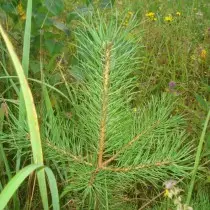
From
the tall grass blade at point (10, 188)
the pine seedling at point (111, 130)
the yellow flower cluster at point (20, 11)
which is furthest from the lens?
the yellow flower cluster at point (20, 11)

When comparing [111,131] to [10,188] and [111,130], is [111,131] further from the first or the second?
[10,188]

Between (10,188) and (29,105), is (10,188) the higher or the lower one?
the lower one

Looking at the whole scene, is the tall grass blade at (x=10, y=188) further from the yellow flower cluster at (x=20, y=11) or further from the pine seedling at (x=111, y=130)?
the yellow flower cluster at (x=20, y=11)

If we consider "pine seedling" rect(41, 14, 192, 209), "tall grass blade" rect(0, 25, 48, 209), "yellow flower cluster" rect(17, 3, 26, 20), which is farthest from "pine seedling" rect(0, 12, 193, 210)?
"yellow flower cluster" rect(17, 3, 26, 20)

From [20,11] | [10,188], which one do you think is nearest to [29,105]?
[10,188]

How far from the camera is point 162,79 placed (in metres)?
2.27

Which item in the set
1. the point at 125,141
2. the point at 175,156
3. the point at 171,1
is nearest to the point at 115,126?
the point at 125,141

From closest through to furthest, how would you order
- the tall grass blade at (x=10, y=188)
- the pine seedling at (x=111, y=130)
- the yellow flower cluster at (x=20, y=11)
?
the tall grass blade at (x=10, y=188)
the pine seedling at (x=111, y=130)
the yellow flower cluster at (x=20, y=11)

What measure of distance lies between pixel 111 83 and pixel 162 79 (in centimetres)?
138

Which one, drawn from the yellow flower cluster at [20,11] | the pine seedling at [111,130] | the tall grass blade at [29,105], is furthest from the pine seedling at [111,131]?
the yellow flower cluster at [20,11]

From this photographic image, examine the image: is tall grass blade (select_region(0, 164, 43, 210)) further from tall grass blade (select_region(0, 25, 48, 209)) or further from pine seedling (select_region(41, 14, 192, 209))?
pine seedling (select_region(41, 14, 192, 209))

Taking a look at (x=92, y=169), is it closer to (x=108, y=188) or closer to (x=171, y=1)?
(x=108, y=188)

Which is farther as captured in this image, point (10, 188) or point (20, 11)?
point (20, 11)

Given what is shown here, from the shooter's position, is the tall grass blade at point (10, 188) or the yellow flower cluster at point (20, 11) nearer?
the tall grass blade at point (10, 188)
